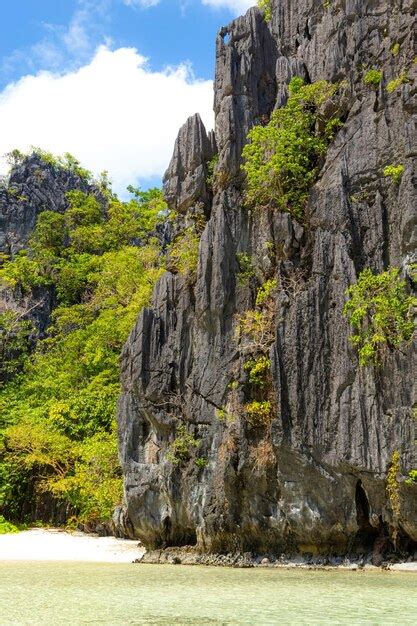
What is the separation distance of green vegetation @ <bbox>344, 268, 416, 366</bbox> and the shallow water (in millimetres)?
4974

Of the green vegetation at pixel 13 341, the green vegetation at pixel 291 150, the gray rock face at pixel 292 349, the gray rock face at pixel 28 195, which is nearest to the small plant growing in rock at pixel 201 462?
the gray rock face at pixel 292 349

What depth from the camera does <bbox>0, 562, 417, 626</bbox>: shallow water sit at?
844cm

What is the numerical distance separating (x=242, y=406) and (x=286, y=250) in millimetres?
4630

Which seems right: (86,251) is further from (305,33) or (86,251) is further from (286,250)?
(286,250)

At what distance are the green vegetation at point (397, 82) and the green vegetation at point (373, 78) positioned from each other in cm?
80

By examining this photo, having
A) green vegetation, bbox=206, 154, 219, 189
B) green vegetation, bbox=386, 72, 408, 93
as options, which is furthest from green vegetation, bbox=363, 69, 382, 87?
green vegetation, bbox=206, 154, 219, 189

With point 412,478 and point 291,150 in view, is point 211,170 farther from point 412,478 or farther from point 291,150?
point 412,478

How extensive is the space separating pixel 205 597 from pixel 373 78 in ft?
49.3

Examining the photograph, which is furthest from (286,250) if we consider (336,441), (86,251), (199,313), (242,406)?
(86,251)

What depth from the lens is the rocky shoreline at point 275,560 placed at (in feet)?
48.4

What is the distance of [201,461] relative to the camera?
59.5 ft

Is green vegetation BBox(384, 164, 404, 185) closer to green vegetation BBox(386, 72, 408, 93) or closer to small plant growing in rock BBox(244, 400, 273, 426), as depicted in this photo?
green vegetation BBox(386, 72, 408, 93)

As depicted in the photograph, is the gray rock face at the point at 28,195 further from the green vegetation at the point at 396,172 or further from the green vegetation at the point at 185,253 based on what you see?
the green vegetation at the point at 396,172

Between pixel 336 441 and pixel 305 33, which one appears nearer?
pixel 336 441
